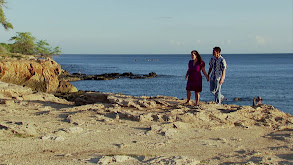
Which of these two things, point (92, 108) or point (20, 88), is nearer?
point (92, 108)

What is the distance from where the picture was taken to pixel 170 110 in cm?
968

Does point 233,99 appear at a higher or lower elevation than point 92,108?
lower

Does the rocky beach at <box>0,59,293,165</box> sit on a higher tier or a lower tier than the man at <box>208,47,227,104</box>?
lower

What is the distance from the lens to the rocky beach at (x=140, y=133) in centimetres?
627

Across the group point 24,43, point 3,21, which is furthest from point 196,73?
point 24,43

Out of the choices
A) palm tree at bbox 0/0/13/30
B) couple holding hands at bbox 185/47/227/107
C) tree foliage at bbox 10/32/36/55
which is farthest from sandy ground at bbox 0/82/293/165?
tree foliage at bbox 10/32/36/55

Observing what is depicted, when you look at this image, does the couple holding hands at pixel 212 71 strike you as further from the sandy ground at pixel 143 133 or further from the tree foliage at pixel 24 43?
the tree foliage at pixel 24 43

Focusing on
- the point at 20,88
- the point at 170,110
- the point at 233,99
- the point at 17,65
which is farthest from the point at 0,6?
the point at 170,110

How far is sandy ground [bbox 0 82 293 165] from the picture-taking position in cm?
626

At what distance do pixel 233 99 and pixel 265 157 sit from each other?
22.5 m

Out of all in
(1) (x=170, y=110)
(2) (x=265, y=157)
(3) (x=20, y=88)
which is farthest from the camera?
(3) (x=20, y=88)

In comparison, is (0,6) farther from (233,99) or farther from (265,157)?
(265,157)

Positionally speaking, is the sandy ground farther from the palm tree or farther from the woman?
the palm tree

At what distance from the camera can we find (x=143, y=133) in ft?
25.8
